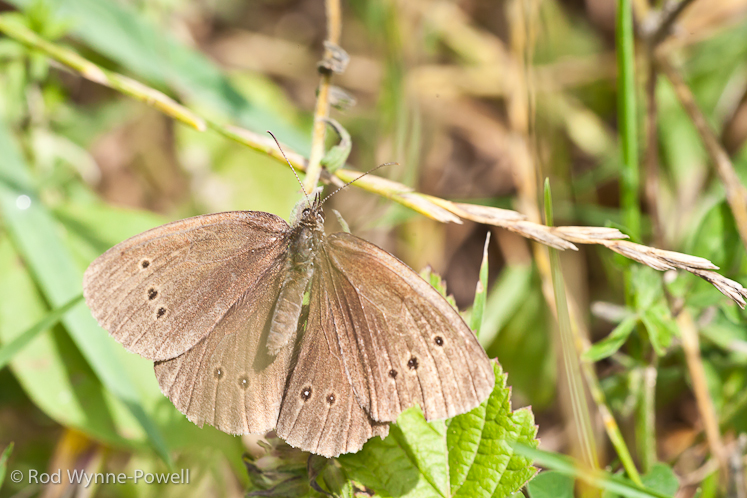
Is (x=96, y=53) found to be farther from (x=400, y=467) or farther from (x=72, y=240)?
(x=400, y=467)

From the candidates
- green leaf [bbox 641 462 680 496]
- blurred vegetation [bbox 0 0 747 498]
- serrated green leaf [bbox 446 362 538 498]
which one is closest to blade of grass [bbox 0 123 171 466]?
blurred vegetation [bbox 0 0 747 498]

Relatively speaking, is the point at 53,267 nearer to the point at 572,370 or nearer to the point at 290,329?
the point at 290,329

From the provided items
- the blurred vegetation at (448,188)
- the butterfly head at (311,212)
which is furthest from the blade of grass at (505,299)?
the butterfly head at (311,212)

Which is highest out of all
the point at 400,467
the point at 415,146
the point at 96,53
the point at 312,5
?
the point at 312,5

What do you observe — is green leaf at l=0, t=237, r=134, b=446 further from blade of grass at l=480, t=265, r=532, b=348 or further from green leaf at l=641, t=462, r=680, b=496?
green leaf at l=641, t=462, r=680, b=496

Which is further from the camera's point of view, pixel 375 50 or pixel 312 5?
pixel 312 5

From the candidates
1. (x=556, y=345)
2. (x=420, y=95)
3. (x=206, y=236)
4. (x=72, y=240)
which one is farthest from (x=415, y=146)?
(x=72, y=240)
